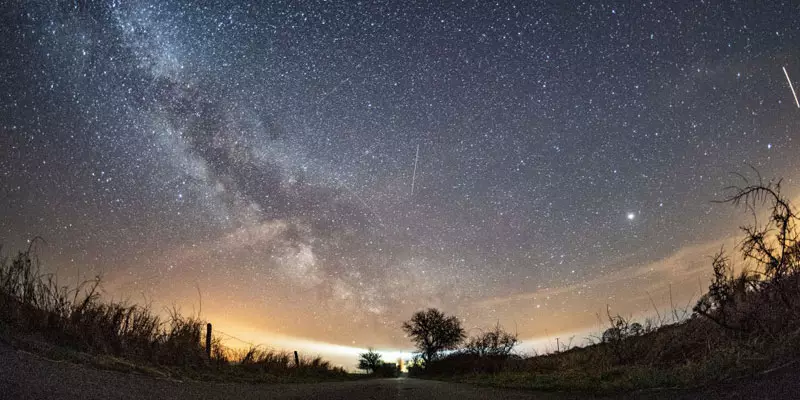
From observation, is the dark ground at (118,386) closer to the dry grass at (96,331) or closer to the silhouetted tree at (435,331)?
the dry grass at (96,331)

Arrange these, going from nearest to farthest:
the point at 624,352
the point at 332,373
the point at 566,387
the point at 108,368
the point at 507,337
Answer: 1. the point at 108,368
2. the point at 566,387
3. the point at 624,352
4. the point at 507,337
5. the point at 332,373

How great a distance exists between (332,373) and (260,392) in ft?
51.6

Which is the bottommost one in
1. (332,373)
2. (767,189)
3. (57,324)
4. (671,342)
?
(332,373)

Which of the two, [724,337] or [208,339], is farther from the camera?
[208,339]

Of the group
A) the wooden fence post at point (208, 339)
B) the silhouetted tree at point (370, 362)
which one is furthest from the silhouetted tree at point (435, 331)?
the wooden fence post at point (208, 339)

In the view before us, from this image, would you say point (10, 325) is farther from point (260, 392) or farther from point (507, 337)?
point (507, 337)

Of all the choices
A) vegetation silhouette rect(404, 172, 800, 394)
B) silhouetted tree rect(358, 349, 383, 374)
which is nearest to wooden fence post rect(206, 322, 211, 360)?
vegetation silhouette rect(404, 172, 800, 394)

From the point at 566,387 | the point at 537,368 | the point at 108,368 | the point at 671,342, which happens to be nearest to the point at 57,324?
the point at 108,368

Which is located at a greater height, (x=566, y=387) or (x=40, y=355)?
(x=40, y=355)

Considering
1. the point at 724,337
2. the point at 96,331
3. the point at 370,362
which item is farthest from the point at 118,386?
the point at 370,362

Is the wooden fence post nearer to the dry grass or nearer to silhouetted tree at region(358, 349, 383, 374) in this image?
the dry grass

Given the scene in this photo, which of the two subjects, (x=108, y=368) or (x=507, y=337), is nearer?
(x=108, y=368)

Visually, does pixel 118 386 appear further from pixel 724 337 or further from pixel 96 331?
pixel 724 337

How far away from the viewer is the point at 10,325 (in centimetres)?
645
